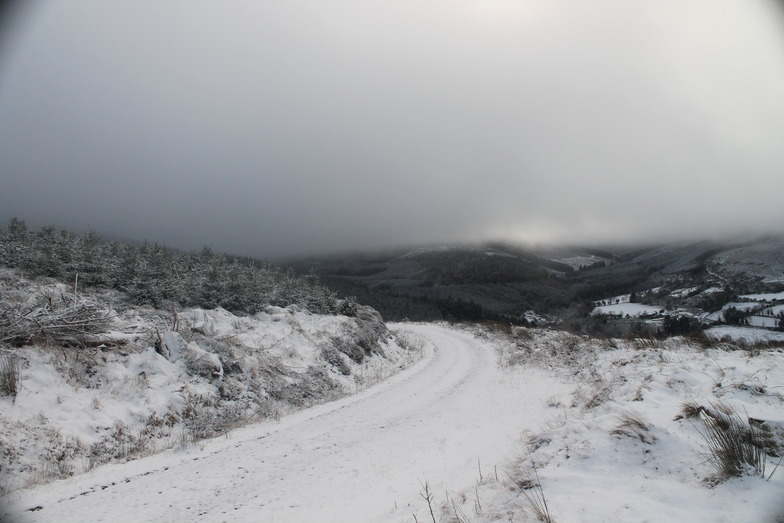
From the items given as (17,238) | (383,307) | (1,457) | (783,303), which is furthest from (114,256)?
(783,303)

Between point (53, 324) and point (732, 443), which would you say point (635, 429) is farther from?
point (53, 324)

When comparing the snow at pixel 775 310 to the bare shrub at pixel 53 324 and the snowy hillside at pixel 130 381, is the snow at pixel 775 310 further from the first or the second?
the bare shrub at pixel 53 324

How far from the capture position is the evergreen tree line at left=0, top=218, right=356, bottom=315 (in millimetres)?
16062

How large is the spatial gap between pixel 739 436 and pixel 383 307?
126 metres

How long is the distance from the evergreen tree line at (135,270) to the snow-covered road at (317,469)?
9.63m

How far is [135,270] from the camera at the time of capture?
17.3 metres

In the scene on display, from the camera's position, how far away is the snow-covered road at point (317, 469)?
6.70m

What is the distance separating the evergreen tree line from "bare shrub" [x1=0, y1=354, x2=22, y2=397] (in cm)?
616

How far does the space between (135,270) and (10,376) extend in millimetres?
9559

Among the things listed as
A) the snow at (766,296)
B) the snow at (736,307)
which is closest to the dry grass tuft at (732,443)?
the snow at (736,307)

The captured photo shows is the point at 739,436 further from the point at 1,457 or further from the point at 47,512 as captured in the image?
the point at 1,457

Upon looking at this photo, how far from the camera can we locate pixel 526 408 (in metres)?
12.9

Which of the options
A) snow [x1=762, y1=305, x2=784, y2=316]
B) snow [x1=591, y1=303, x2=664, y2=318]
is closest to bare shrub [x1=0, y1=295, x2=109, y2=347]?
snow [x1=591, y1=303, x2=664, y2=318]

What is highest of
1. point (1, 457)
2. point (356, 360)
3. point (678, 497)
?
point (678, 497)
